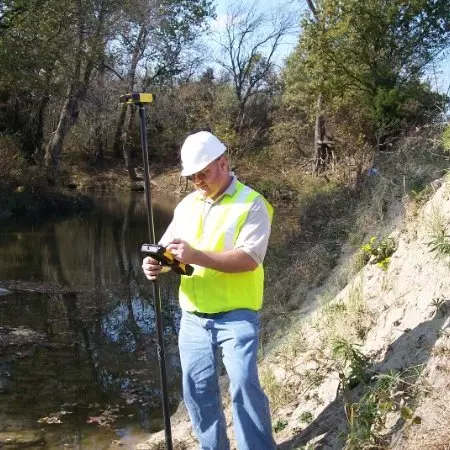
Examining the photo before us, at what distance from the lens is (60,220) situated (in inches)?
847

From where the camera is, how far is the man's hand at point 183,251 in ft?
10.8

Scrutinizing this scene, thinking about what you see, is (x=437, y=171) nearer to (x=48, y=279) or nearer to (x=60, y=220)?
(x=48, y=279)

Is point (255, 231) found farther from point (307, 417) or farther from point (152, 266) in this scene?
point (307, 417)

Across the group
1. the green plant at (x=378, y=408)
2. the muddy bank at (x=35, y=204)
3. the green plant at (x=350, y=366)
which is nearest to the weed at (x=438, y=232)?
the green plant at (x=350, y=366)

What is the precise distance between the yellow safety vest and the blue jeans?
78mm

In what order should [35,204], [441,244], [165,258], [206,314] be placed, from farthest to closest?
[35,204]
[441,244]
[206,314]
[165,258]

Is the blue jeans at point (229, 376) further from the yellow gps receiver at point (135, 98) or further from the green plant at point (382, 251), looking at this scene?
the green plant at point (382, 251)

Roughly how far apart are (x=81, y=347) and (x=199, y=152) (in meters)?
5.40

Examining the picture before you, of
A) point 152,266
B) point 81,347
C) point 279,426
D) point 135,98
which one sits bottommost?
point 81,347

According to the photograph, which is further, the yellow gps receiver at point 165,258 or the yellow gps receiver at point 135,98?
the yellow gps receiver at point 135,98

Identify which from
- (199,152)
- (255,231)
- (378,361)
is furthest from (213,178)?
(378,361)

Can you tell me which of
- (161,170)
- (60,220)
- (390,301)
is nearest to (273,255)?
(390,301)

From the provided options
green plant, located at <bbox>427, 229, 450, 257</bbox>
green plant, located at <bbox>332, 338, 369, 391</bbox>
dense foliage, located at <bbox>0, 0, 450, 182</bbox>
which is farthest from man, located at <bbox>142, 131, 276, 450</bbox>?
dense foliage, located at <bbox>0, 0, 450, 182</bbox>

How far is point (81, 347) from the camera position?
26.7 ft
